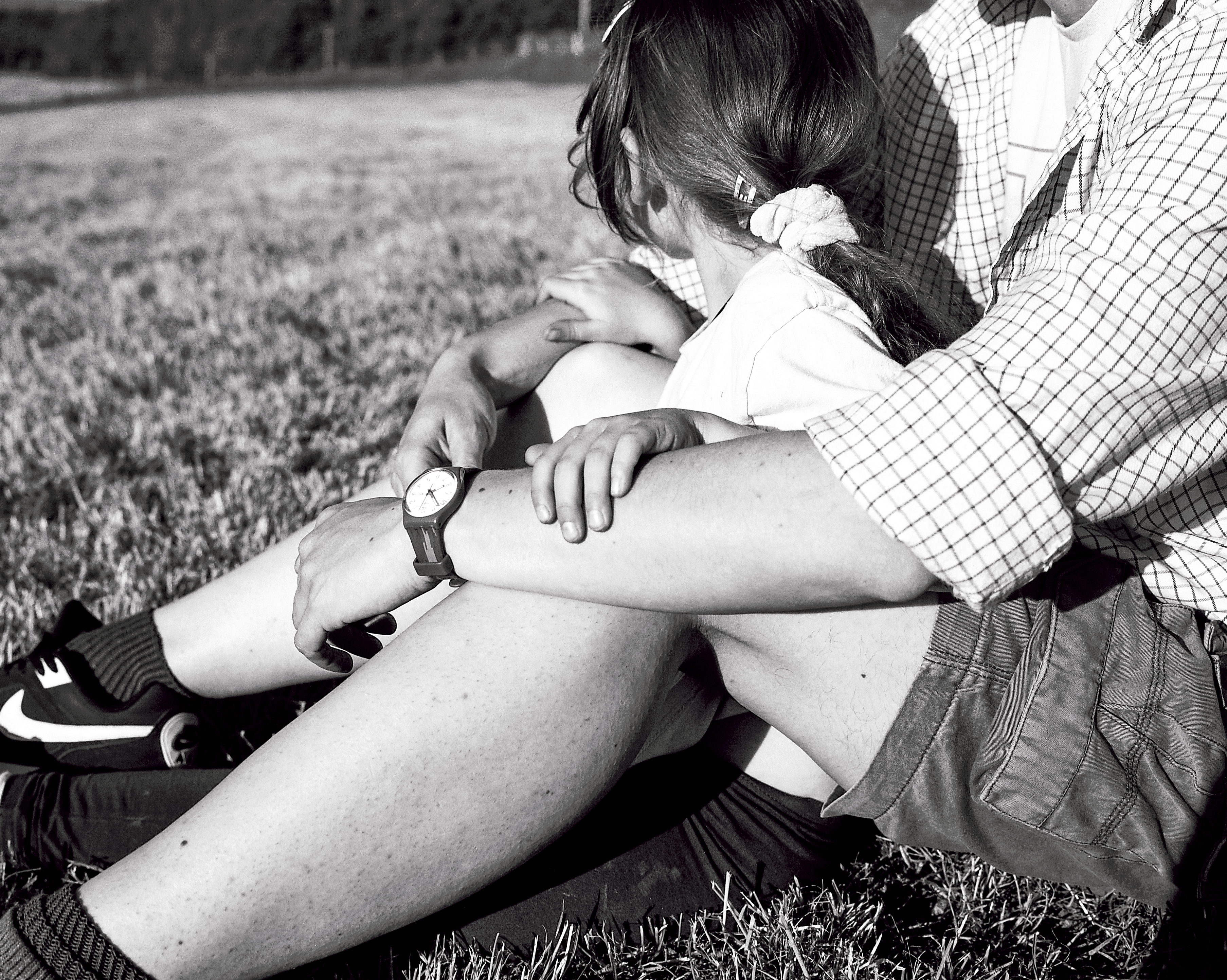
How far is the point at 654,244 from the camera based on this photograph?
2041 mm

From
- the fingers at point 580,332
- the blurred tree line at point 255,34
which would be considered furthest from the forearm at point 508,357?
→ the blurred tree line at point 255,34

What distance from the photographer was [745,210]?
163 cm

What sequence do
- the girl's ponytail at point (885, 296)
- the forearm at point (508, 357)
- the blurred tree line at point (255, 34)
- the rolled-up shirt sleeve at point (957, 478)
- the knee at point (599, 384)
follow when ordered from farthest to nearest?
the blurred tree line at point (255, 34) < the forearm at point (508, 357) < the knee at point (599, 384) < the girl's ponytail at point (885, 296) < the rolled-up shirt sleeve at point (957, 478)

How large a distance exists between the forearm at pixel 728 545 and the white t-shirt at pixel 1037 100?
86 cm

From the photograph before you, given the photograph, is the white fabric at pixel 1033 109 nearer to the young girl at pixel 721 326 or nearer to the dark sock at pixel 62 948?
the young girl at pixel 721 326

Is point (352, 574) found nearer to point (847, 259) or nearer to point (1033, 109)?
point (847, 259)

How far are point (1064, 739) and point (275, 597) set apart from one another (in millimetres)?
1243

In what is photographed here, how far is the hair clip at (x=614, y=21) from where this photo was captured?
5.58ft

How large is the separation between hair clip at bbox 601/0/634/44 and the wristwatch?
825 mm

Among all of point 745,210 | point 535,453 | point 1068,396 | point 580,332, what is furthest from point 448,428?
point 1068,396

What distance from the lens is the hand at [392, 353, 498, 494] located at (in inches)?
68.6

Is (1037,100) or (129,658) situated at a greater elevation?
(1037,100)

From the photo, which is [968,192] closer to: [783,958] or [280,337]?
[783,958]

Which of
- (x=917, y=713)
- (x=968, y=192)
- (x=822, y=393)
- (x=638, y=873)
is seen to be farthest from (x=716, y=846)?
(x=968, y=192)
